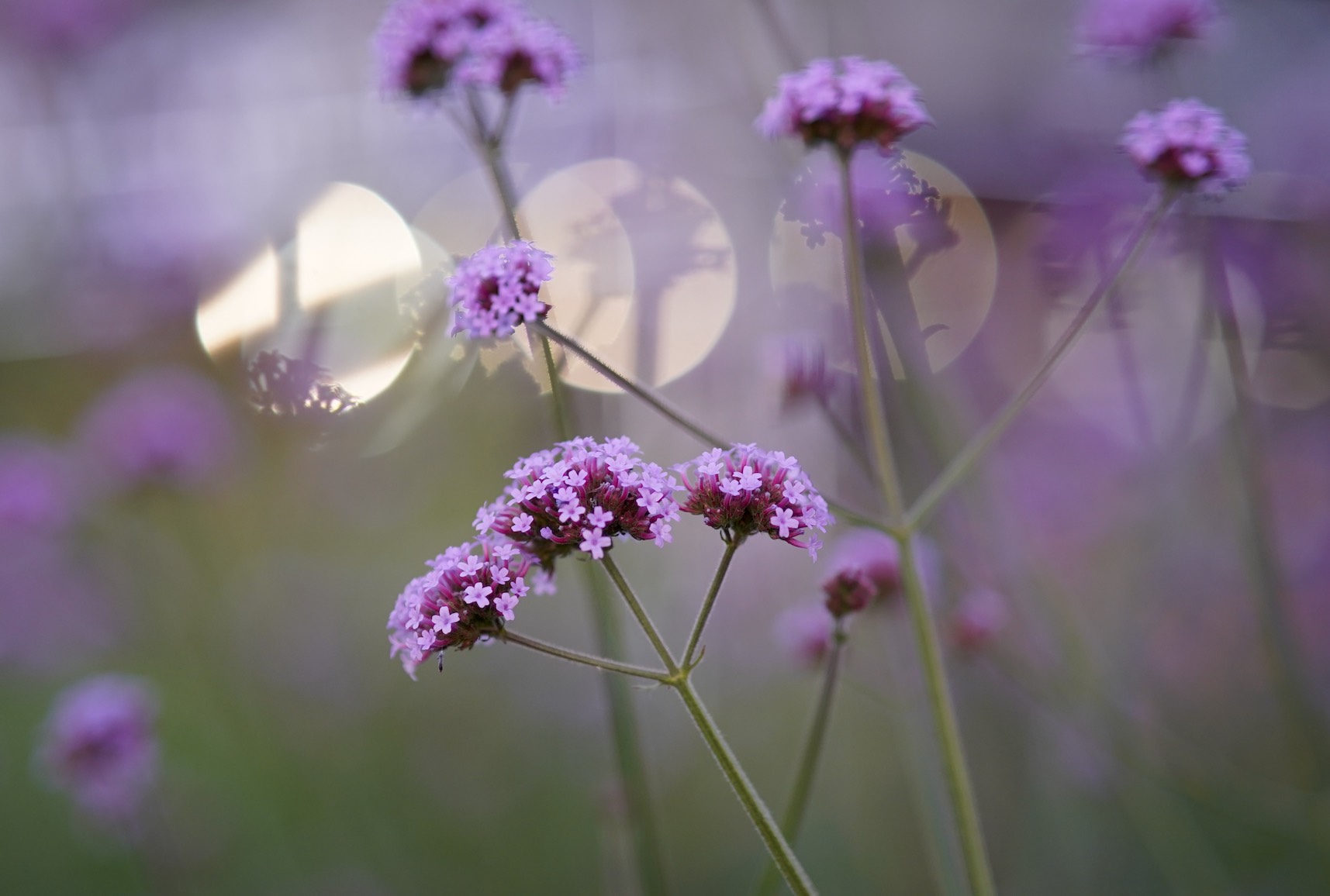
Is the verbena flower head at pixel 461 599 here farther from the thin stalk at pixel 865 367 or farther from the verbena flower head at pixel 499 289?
the thin stalk at pixel 865 367

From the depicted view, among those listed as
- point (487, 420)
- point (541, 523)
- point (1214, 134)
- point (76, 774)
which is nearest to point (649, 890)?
point (541, 523)

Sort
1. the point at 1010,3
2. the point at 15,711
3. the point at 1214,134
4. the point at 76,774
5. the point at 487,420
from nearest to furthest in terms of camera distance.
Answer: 1. the point at 1214,134
2. the point at 76,774
3. the point at 487,420
4. the point at 15,711
5. the point at 1010,3

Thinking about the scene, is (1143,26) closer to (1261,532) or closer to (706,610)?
(1261,532)

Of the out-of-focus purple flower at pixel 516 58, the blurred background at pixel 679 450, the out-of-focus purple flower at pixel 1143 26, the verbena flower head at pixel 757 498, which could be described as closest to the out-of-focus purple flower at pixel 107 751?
the blurred background at pixel 679 450

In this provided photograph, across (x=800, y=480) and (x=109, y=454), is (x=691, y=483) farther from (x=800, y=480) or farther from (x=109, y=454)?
(x=109, y=454)

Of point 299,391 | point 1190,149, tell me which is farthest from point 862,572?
point 299,391

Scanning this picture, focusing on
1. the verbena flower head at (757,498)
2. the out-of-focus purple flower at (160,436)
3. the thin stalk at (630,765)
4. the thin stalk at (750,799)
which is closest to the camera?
the thin stalk at (750,799)
